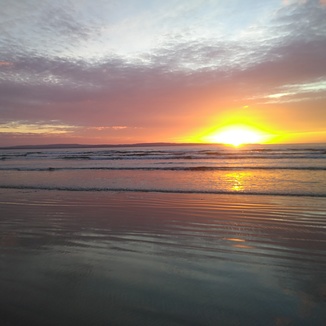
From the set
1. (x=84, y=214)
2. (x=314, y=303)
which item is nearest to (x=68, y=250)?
(x=84, y=214)

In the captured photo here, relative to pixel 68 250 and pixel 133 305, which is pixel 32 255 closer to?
pixel 68 250

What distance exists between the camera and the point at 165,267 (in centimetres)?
456

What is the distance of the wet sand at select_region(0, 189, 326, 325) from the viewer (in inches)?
128

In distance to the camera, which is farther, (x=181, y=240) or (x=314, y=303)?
(x=181, y=240)

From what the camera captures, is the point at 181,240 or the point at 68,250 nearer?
the point at 68,250

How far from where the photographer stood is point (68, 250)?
551cm

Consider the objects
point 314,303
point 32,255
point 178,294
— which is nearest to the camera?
point 314,303

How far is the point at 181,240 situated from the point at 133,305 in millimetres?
2806

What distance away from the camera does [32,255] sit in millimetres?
5270

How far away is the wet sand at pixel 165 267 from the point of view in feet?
10.7

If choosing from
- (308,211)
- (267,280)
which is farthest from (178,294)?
(308,211)

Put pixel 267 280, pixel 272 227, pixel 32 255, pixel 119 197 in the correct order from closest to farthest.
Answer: pixel 267 280, pixel 32 255, pixel 272 227, pixel 119 197

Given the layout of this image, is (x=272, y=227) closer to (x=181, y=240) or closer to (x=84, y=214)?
(x=181, y=240)

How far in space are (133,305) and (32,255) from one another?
9.40ft
